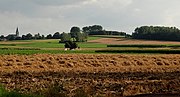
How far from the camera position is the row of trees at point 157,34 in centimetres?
12731

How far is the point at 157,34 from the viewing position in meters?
134

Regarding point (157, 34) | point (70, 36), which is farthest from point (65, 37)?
point (157, 34)

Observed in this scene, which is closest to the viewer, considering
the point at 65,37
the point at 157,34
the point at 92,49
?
the point at 92,49

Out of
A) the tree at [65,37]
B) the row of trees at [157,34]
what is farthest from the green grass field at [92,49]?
the row of trees at [157,34]

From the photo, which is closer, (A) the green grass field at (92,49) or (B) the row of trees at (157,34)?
(A) the green grass field at (92,49)

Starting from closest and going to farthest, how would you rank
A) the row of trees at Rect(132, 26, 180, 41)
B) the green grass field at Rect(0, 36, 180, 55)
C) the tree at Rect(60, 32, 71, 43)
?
1. the green grass field at Rect(0, 36, 180, 55)
2. the row of trees at Rect(132, 26, 180, 41)
3. the tree at Rect(60, 32, 71, 43)

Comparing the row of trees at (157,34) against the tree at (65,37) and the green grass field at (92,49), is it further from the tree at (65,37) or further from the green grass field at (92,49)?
the green grass field at (92,49)

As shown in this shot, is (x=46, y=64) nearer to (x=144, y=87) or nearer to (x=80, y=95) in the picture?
(x=144, y=87)

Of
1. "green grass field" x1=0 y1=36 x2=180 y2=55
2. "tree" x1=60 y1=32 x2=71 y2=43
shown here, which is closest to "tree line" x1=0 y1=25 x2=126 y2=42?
"tree" x1=60 y1=32 x2=71 y2=43

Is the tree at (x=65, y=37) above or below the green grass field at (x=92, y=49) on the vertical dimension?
above

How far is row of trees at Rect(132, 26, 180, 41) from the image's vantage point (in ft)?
418

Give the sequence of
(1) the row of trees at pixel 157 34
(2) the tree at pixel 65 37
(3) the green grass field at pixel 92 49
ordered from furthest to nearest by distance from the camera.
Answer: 1. (2) the tree at pixel 65 37
2. (1) the row of trees at pixel 157 34
3. (3) the green grass field at pixel 92 49

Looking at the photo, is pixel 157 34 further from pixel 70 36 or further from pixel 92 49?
pixel 92 49

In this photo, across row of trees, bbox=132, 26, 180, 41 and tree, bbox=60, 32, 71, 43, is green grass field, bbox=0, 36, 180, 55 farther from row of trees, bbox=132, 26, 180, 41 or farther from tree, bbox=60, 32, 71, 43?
row of trees, bbox=132, 26, 180, 41
